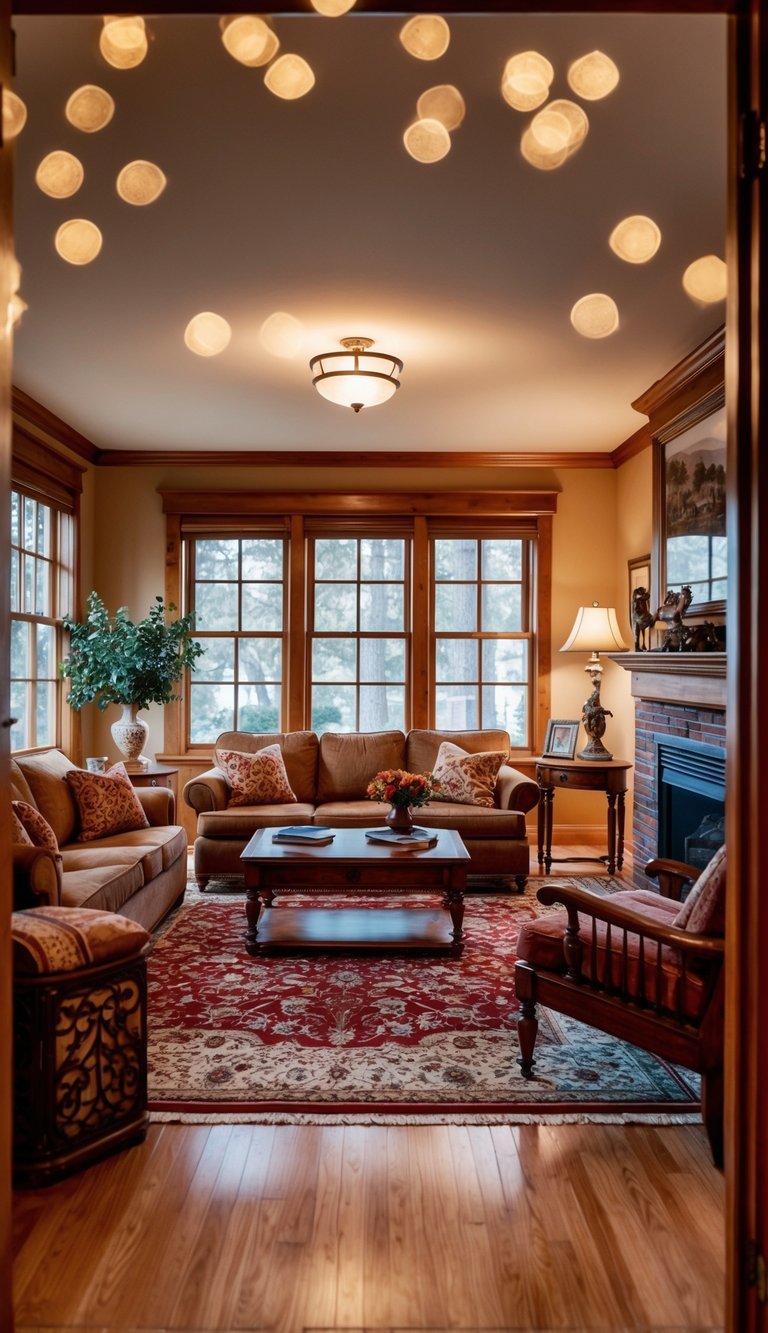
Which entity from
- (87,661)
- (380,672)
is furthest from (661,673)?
(87,661)

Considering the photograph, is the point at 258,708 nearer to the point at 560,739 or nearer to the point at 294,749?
the point at 294,749

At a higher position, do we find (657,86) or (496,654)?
(657,86)

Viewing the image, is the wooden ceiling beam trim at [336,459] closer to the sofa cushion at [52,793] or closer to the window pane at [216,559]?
the window pane at [216,559]

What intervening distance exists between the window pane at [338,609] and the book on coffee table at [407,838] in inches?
93.3

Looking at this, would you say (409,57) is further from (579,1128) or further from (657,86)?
(579,1128)

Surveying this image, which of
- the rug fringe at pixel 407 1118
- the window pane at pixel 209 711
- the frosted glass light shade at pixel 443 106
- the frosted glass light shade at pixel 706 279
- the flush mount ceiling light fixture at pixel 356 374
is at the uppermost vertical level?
the frosted glass light shade at pixel 706 279

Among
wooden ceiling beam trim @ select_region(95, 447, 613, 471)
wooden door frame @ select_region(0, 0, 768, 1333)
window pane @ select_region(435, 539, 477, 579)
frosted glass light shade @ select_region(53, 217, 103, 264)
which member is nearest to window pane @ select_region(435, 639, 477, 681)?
window pane @ select_region(435, 539, 477, 579)

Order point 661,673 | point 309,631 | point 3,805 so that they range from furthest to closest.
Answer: point 309,631
point 661,673
point 3,805

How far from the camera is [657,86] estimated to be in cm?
226

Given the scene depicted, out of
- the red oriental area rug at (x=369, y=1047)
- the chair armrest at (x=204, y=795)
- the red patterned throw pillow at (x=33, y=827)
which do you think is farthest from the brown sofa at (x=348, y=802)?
the red patterned throw pillow at (x=33, y=827)

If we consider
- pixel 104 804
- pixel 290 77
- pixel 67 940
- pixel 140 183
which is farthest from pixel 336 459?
pixel 67 940

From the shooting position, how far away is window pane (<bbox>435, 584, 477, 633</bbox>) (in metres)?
6.61

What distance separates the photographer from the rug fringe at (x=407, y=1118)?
8.20ft

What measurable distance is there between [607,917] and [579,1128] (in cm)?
59
